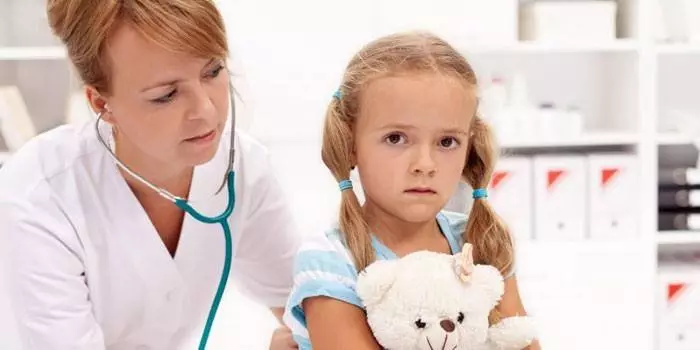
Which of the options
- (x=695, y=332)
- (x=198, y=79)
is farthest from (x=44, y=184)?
(x=695, y=332)

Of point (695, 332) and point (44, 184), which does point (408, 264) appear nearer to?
point (44, 184)

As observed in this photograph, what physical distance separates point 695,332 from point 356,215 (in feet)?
6.83

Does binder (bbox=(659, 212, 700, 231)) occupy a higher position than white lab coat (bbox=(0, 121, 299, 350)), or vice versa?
white lab coat (bbox=(0, 121, 299, 350))

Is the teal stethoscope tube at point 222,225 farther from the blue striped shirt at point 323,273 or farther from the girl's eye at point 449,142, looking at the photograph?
the girl's eye at point 449,142

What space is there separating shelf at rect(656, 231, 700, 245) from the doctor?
1.73 m

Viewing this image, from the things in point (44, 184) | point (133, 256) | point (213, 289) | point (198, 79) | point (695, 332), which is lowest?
point (695, 332)

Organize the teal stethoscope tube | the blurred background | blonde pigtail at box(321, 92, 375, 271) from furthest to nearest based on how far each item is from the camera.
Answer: the blurred background < the teal stethoscope tube < blonde pigtail at box(321, 92, 375, 271)

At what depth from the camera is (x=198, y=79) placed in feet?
3.78

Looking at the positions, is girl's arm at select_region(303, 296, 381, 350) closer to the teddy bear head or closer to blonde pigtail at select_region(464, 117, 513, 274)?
the teddy bear head

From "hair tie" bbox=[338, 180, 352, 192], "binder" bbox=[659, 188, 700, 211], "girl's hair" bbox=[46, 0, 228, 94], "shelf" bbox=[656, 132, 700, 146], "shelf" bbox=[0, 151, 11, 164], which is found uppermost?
"girl's hair" bbox=[46, 0, 228, 94]

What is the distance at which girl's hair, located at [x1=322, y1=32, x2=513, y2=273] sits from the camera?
1.10 m

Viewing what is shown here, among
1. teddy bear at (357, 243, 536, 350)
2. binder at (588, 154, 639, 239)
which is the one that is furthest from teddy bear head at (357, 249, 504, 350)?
binder at (588, 154, 639, 239)

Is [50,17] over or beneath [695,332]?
over

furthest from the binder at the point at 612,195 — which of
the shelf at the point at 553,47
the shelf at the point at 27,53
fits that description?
the shelf at the point at 27,53
